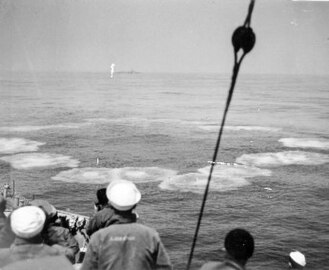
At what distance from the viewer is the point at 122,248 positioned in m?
3.13

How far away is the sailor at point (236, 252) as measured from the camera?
300cm

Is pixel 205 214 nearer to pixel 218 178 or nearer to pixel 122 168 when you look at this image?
pixel 218 178

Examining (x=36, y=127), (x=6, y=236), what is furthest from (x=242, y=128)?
(x=6, y=236)

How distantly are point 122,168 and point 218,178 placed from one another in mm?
12319

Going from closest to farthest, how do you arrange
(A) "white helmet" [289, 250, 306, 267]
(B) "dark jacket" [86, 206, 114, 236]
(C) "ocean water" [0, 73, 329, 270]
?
(B) "dark jacket" [86, 206, 114, 236] → (A) "white helmet" [289, 250, 306, 267] → (C) "ocean water" [0, 73, 329, 270]

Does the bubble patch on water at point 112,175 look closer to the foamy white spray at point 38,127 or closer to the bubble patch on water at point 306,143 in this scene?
the bubble patch on water at point 306,143

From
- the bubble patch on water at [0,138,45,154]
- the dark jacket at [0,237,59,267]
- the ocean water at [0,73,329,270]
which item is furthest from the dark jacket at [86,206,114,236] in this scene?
the bubble patch on water at [0,138,45,154]

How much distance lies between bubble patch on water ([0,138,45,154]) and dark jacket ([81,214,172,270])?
58.2 m

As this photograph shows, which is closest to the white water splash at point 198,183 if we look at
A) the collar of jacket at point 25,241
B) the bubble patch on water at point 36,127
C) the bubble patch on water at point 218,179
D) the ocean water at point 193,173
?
the bubble patch on water at point 218,179

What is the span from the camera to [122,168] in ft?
166

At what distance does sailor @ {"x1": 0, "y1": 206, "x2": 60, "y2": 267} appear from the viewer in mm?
2977

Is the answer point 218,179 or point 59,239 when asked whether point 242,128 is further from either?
point 59,239

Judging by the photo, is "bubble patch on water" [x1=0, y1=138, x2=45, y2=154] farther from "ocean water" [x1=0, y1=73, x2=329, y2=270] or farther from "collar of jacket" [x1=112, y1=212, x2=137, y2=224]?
"collar of jacket" [x1=112, y1=212, x2=137, y2=224]

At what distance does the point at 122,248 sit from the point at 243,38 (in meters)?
1.93
